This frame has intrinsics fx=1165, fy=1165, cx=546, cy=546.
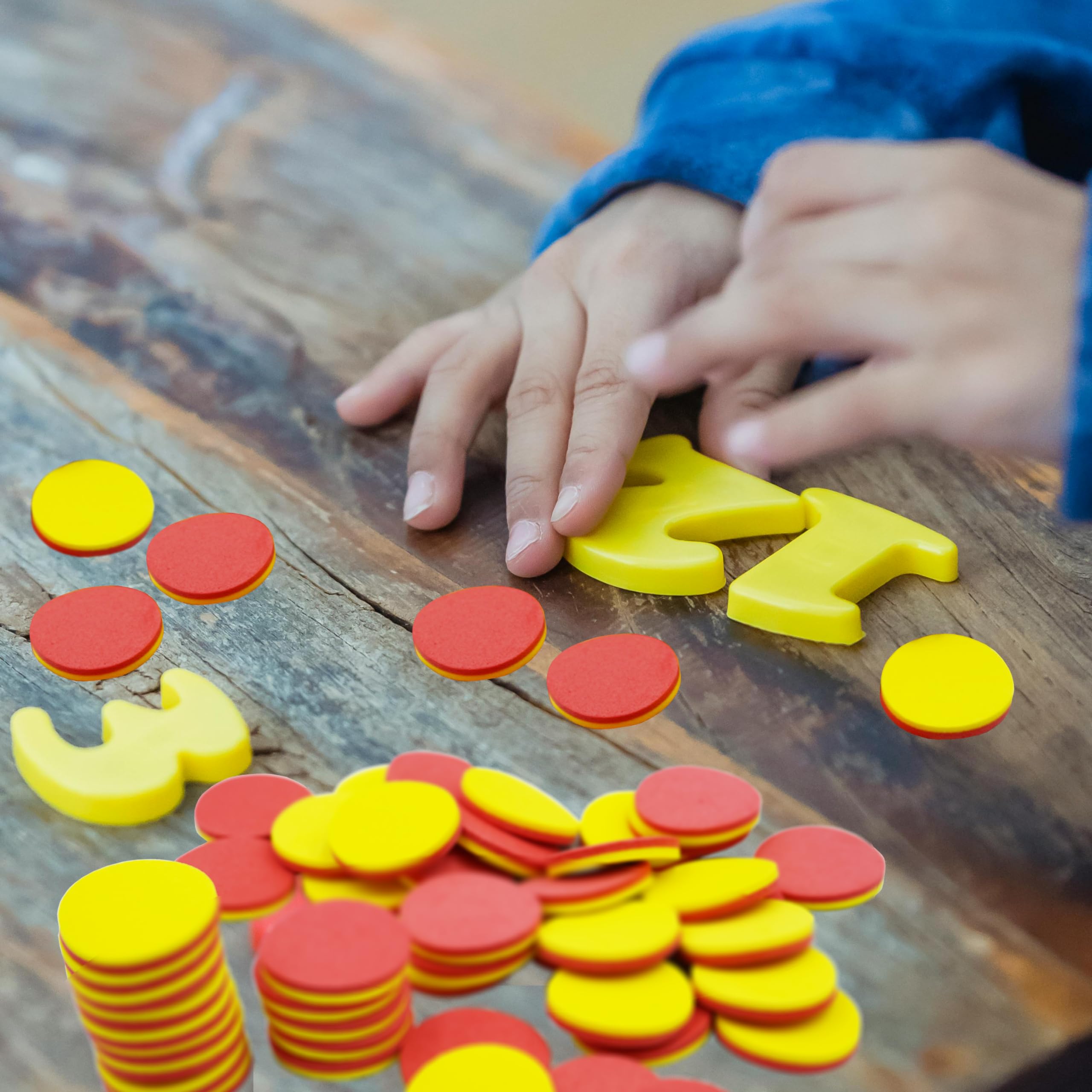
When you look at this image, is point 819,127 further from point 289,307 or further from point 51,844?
point 51,844

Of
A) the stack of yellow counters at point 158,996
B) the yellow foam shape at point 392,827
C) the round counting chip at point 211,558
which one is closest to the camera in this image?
the stack of yellow counters at point 158,996

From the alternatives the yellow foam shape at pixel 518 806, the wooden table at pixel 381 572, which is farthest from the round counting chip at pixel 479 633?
the yellow foam shape at pixel 518 806

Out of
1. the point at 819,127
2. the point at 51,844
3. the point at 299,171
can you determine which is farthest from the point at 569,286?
the point at 51,844

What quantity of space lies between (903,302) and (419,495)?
0.44 meters

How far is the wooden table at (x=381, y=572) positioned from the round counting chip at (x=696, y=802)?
29 millimetres

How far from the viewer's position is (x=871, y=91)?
1.15m

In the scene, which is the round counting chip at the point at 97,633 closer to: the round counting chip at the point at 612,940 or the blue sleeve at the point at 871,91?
the round counting chip at the point at 612,940

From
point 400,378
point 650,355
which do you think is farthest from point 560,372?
point 650,355

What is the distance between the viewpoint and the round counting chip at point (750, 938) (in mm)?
614

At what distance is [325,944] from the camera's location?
59 cm

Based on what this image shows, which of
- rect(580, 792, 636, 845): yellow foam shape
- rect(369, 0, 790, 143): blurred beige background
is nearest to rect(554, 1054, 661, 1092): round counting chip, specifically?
rect(580, 792, 636, 845): yellow foam shape

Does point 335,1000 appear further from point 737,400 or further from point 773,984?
point 737,400

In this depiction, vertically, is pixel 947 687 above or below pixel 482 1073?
above

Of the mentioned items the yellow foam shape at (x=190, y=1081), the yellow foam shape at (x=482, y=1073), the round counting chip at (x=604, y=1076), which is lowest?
the yellow foam shape at (x=190, y=1081)
